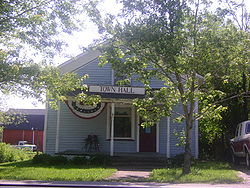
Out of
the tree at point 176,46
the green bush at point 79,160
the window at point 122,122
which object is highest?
the tree at point 176,46

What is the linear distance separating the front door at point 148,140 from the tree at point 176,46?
17.7ft

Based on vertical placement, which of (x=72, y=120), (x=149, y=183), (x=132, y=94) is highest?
(x=132, y=94)

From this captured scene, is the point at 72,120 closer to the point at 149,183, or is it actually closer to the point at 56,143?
the point at 56,143

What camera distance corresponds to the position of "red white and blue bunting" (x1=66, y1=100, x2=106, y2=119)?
655 inches

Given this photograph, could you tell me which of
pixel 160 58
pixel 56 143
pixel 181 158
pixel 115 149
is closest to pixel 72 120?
pixel 56 143

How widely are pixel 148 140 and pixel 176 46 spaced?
7725 mm

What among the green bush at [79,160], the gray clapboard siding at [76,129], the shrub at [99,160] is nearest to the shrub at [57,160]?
the green bush at [79,160]

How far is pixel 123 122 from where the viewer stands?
1814 cm

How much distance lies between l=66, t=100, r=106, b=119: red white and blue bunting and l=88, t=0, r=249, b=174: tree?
→ 14.9 feet

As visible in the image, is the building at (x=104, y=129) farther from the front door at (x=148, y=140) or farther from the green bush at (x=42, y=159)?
the green bush at (x=42, y=159)

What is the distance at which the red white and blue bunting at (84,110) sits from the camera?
16641 mm

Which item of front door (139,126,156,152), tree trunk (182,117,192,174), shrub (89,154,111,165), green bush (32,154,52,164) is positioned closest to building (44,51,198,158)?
front door (139,126,156,152)

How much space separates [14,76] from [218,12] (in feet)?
25.3

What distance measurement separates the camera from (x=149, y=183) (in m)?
10.4
